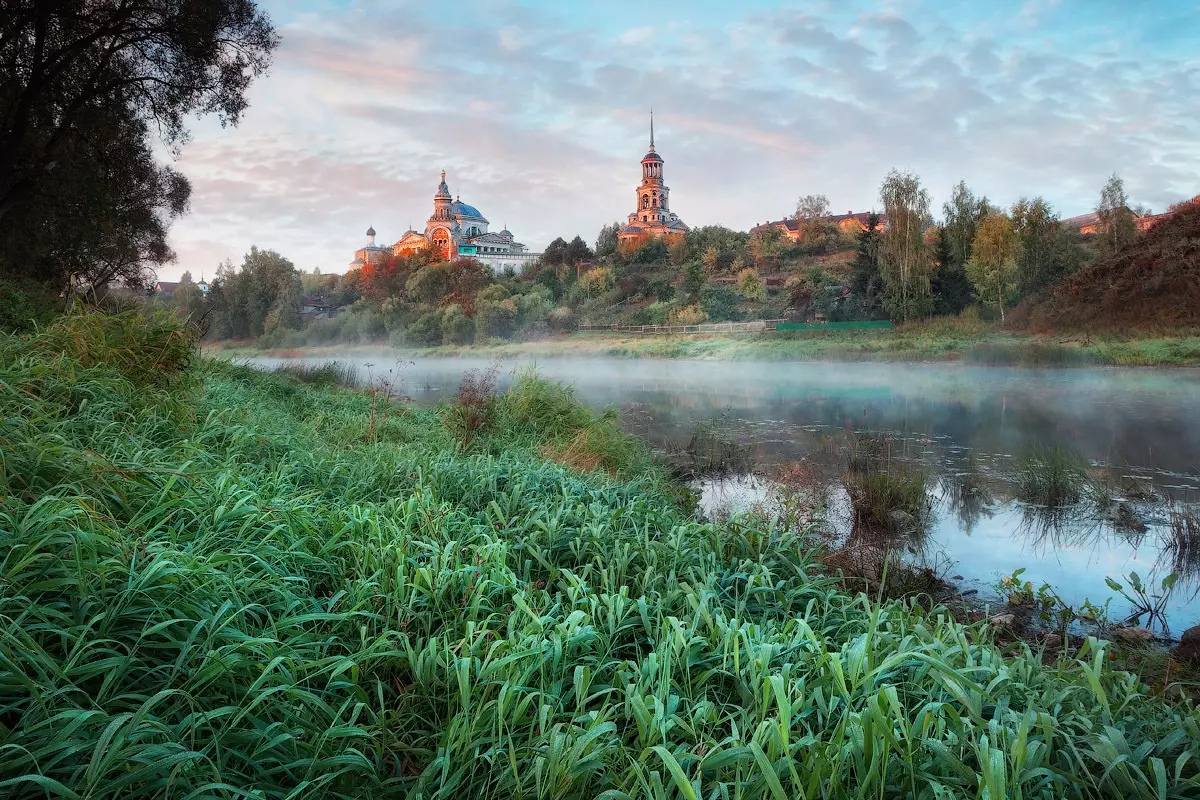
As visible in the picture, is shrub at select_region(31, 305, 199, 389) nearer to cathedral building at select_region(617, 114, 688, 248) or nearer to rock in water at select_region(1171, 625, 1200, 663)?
rock in water at select_region(1171, 625, 1200, 663)

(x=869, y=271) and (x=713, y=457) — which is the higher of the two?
(x=869, y=271)

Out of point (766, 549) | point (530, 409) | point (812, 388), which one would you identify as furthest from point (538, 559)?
point (812, 388)

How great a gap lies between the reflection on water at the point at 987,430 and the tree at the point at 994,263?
385 cm

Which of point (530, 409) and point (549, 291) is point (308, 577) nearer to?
point (530, 409)

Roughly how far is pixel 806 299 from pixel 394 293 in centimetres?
1887

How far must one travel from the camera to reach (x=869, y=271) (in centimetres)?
2600

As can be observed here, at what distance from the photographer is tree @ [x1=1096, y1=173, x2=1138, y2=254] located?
59.9 ft

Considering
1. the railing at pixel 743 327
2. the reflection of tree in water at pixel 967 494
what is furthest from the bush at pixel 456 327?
the reflection of tree in water at pixel 967 494

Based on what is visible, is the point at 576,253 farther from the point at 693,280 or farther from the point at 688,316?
the point at 688,316

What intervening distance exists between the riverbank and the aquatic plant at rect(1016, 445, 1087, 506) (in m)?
11.7

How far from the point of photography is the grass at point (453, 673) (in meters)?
1.34

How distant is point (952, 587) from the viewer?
3938mm

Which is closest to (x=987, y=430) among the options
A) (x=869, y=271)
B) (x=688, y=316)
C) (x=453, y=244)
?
(x=869, y=271)

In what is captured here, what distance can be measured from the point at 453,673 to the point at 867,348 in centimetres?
2337
